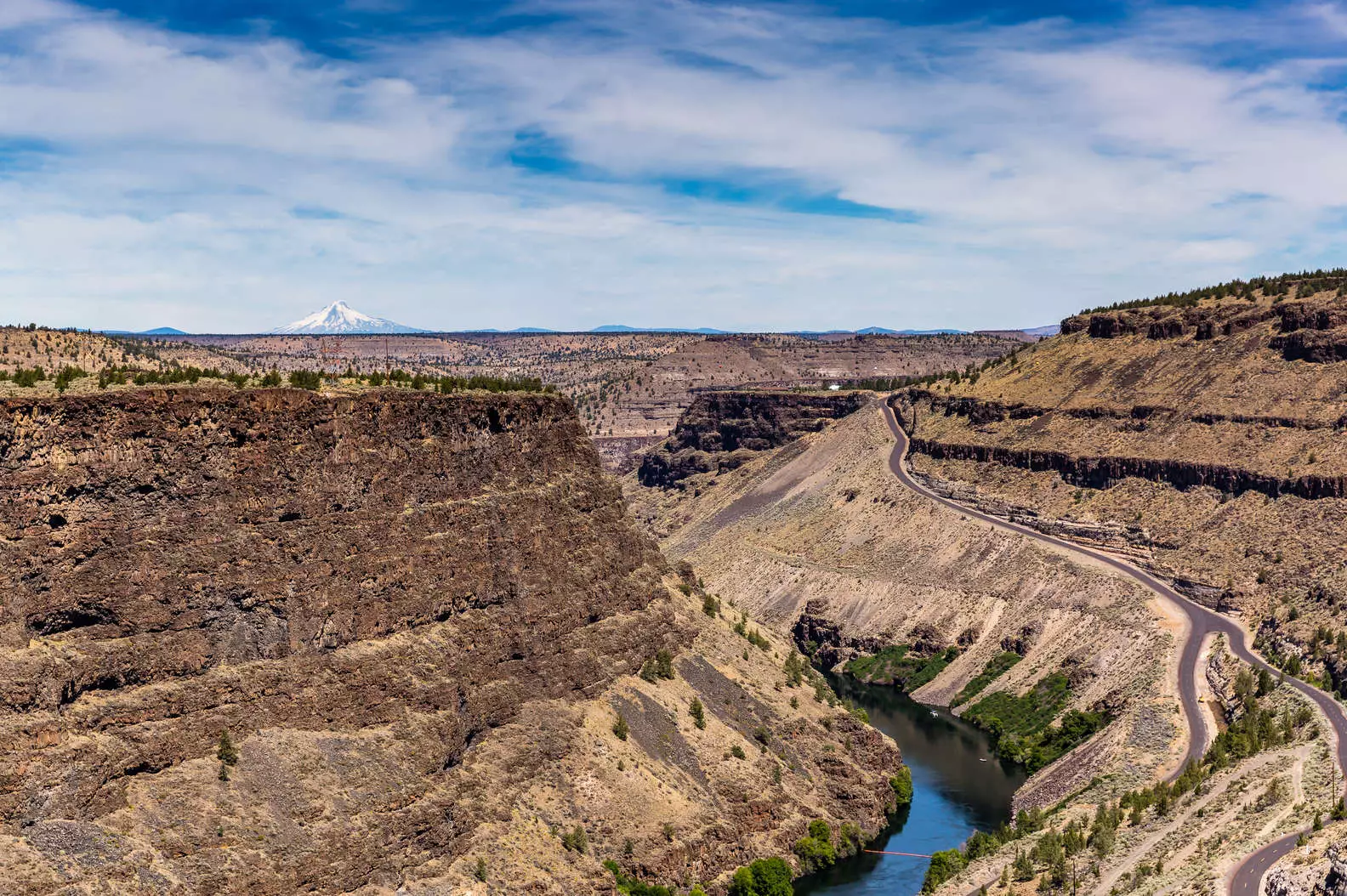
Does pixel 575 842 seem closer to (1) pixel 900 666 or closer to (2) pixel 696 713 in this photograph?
(2) pixel 696 713

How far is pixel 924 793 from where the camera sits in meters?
111

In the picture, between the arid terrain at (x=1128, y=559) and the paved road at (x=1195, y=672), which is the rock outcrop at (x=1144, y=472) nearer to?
the arid terrain at (x=1128, y=559)

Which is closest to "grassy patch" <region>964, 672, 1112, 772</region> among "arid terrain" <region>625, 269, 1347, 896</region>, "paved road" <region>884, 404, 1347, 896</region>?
"arid terrain" <region>625, 269, 1347, 896</region>

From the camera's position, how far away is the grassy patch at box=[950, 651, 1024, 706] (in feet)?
452

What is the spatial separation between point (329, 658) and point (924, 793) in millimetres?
57903

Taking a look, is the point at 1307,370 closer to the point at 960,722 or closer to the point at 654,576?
the point at 960,722

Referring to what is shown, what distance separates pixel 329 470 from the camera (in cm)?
7212

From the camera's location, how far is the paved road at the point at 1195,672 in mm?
69500

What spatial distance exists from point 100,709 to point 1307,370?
452 ft

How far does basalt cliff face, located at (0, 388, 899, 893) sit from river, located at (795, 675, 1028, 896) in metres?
5.06

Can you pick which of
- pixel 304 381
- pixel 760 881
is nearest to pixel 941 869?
pixel 760 881

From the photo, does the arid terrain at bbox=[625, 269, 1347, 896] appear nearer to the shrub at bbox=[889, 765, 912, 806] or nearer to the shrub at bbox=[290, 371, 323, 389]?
the shrub at bbox=[889, 765, 912, 806]

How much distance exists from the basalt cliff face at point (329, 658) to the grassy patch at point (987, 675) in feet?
151

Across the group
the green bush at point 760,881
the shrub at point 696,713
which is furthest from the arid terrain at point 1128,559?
the shrub at point 696,713
